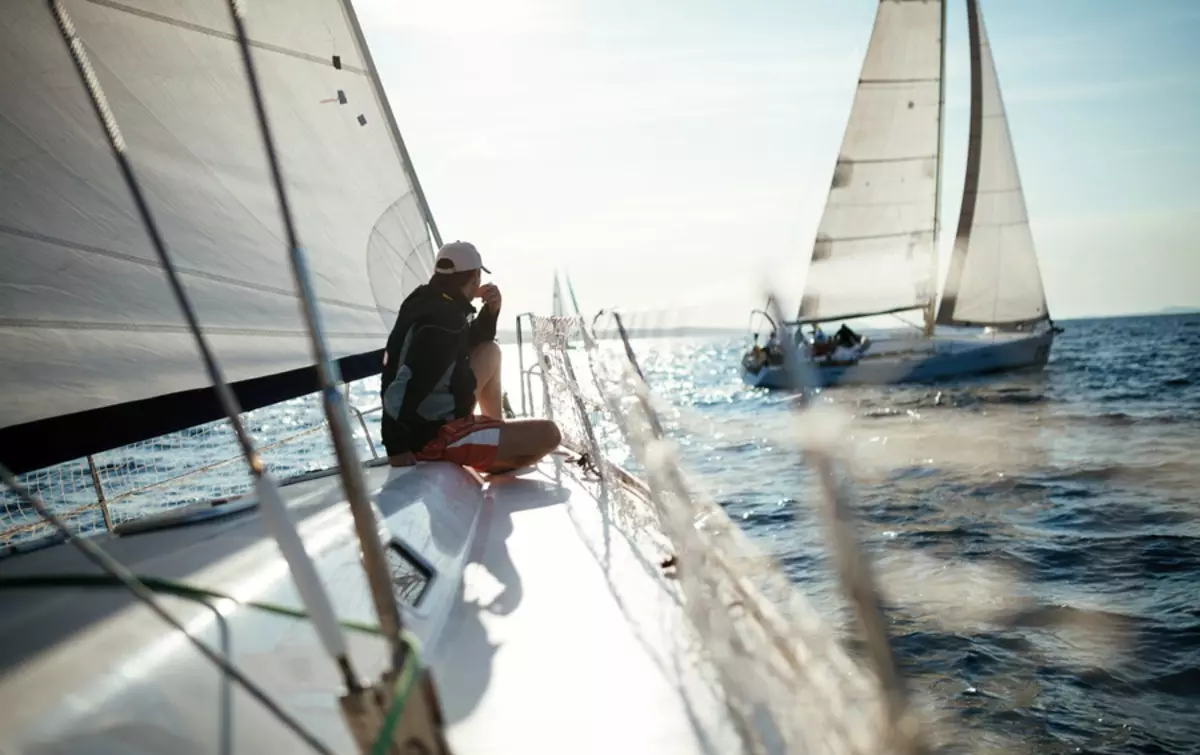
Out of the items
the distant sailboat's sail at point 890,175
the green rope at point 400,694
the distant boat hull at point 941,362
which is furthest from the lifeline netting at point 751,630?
the distant sailboat's sail at point 890,175

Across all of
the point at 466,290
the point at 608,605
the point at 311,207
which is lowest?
the point at 608,605

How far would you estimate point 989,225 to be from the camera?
24.6m

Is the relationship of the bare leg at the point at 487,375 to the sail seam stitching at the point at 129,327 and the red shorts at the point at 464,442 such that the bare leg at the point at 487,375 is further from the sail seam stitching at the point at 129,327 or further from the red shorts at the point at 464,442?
the sail seam stitching at the point at 129,327

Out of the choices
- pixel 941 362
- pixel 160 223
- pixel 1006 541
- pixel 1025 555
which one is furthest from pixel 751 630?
pixel 941 362

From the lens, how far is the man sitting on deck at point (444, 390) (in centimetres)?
325

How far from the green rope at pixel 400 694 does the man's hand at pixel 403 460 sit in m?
2.58

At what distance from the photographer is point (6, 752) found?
0.83 m

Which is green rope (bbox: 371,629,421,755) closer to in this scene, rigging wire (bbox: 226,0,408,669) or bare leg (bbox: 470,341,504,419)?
rigging wire (bbox: 226,0,408,669)

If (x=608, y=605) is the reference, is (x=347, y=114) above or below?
above

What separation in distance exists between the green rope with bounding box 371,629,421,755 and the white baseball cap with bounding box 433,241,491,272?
2756 millimetres

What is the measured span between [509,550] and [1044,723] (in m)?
2.34

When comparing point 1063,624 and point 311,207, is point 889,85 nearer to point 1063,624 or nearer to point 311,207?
point 1063,624

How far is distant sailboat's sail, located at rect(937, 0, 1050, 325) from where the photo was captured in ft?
78.9

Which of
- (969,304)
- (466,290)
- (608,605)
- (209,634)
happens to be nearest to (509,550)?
(608,605)
